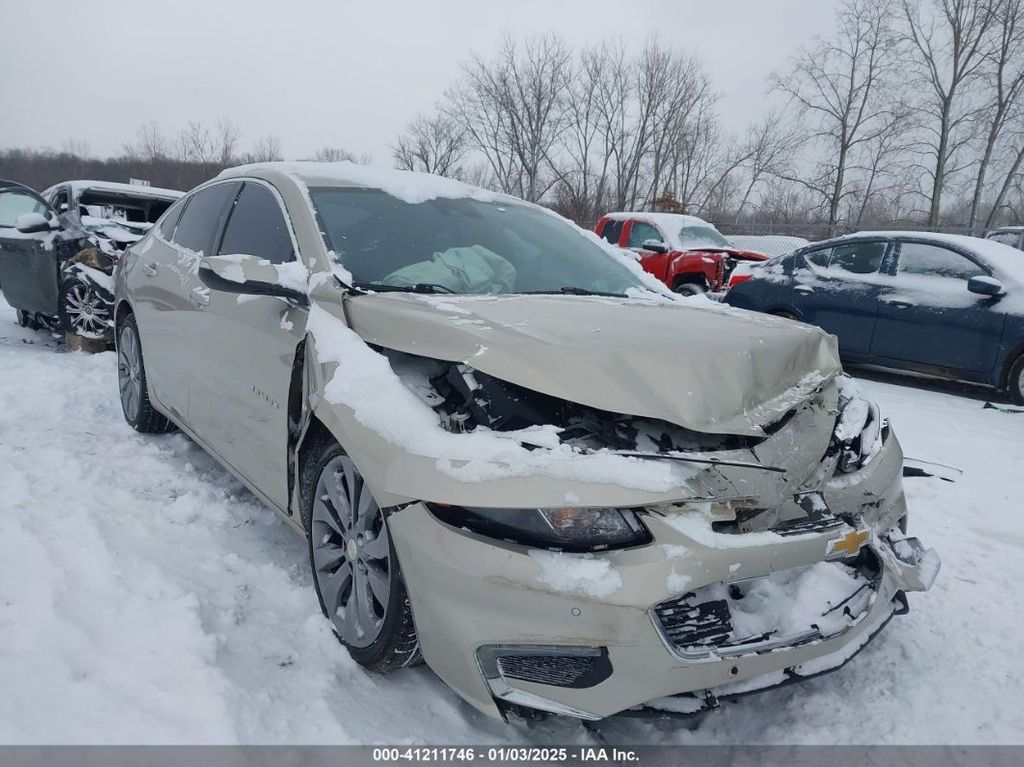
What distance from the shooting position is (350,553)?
2.17 metres

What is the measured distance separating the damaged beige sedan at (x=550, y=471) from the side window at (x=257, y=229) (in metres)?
0.04

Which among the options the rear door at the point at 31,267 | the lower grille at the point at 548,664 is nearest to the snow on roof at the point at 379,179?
the lower grille at the point at 548,664

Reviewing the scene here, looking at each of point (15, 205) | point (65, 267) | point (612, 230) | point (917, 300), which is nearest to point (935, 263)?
point (917, 300)

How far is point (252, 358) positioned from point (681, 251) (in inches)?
352

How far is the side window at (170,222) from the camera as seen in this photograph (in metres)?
4.03

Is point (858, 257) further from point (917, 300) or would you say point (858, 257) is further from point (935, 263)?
point (917, 300)

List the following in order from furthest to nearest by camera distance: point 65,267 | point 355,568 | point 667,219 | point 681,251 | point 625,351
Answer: point 667,219
point 681,251
point 65,267
point 355,568
point 625,351

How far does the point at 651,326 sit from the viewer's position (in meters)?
2.23

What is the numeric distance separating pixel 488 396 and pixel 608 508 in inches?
19.1

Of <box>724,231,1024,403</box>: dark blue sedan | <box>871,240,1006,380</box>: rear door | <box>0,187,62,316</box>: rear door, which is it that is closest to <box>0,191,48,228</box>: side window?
<box>0,187,62,316</box>: rear door

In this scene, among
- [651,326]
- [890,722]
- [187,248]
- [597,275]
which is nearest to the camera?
[890,722]

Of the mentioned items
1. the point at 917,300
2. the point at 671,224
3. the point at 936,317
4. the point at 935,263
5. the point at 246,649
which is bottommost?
the point at 246,649

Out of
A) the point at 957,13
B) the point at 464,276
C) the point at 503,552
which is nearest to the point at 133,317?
the point at 464,276

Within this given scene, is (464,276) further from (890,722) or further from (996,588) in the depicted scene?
(996,588)
